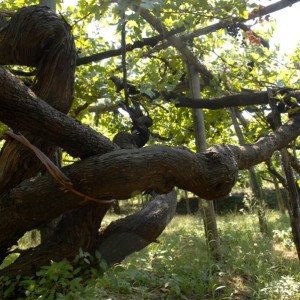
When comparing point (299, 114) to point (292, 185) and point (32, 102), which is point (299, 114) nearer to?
point (292, 185)

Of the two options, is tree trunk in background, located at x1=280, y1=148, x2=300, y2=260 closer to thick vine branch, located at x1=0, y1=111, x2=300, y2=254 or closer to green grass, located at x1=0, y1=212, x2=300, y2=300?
green grass, located at x1=0, y1=212, x2=300, y2=300

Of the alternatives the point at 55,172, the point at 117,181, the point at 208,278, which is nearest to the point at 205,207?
the point at 208,278

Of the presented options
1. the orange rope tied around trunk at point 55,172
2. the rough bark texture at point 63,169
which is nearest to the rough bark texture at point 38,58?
the rough bark texture at point 63,169

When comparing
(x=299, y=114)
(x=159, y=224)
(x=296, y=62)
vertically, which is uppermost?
(x=296, y=62)

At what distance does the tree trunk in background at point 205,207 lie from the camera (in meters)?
5.66

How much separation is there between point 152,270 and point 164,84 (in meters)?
2.61

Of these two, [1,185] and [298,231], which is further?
[298,231]

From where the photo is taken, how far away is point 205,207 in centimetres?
571

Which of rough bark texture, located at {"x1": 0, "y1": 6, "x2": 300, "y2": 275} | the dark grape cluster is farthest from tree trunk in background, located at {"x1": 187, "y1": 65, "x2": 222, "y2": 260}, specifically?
rough bark texture, located at {"x1": 0, "y1": 6, "x2": 300, "y2": 275}

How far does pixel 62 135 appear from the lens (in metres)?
2.33

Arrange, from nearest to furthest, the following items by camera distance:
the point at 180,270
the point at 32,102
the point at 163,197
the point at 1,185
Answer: the point at 32,102 < the point at 1,185 < the point at 163,197 < the point at 180,270

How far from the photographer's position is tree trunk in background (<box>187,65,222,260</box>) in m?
5.66

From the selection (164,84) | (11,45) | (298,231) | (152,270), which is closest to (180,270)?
(152,270)

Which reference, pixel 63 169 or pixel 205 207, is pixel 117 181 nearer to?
pixel 63 169
